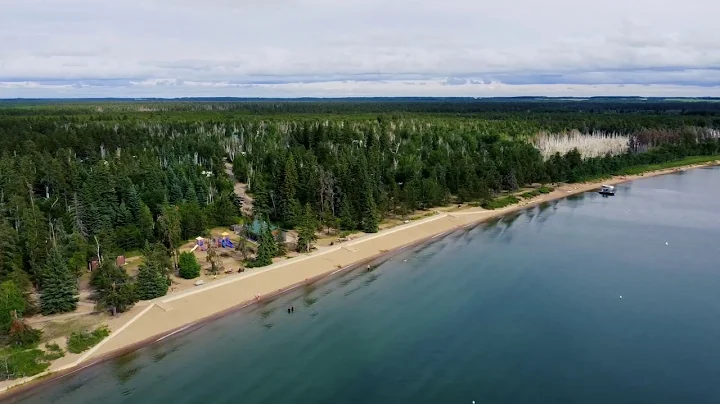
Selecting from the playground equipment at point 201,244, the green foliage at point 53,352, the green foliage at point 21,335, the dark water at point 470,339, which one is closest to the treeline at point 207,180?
the playground equipment at point 201,244

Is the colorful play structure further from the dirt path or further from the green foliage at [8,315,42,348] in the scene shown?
the green foliage at [8,315,42,348]

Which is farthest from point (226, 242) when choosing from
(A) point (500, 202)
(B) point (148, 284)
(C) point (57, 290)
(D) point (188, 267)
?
(A) point (500, 202)

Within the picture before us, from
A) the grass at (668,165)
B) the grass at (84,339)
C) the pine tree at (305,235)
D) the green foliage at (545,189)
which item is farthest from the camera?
the grass at (668,165)

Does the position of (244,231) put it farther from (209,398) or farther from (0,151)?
(0,151)

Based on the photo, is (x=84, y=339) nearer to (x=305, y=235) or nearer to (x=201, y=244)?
(x=201, y=244)

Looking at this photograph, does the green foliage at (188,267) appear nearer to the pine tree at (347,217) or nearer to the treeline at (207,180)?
the treeline at (207,180)

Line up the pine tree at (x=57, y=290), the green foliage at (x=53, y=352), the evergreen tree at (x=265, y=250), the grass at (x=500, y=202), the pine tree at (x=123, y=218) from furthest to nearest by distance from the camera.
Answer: the grass at (x=500, y=202)
the pine tree at (x=123, y=218)
the evergreen tree at (x=265, y=250)
the pine tree at (x=57, y=290)
the green foliage at (x=53, y=352)

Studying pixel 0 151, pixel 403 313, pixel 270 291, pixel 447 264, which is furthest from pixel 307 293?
pixel 0 151
